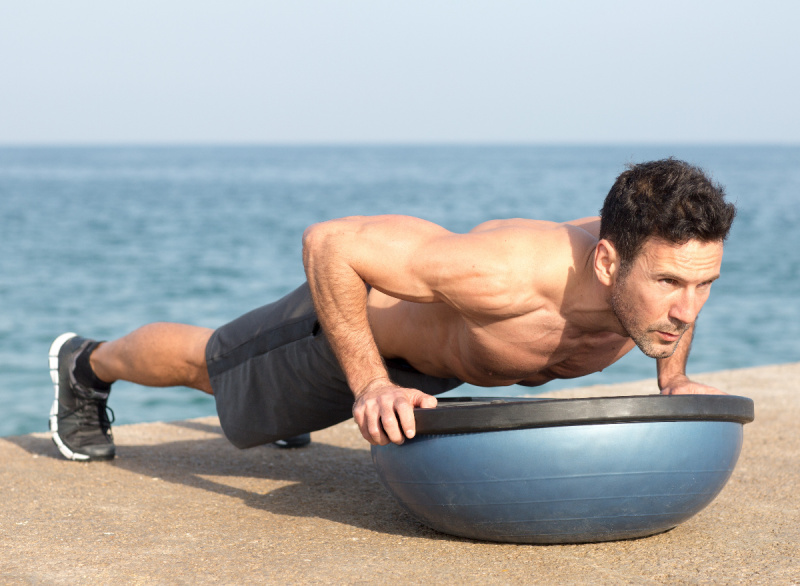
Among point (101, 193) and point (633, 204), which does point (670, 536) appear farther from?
point (101, 193)

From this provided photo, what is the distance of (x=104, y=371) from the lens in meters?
4.01

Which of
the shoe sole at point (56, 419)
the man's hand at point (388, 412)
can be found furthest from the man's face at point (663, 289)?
the shoe sole at point (56, 419)

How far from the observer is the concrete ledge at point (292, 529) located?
2.66 metres

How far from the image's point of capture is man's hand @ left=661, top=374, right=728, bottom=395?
Answer: 3.21 m

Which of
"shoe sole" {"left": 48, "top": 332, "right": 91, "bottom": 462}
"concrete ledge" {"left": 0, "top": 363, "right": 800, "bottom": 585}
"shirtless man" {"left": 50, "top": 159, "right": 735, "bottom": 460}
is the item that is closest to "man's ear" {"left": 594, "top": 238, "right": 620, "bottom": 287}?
"shirtless man" {"left": 50, "top": 159, "right": 735, "bottom": 460}

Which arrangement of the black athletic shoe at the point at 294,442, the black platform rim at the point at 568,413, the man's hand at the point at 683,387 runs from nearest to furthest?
the black platform rim at the point at 568,413 < the man's hand at the point at 683,387 < the black athletic shoe at the point at 294,442

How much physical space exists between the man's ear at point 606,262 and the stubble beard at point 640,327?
1.4 inches

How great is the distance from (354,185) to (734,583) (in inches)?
1894

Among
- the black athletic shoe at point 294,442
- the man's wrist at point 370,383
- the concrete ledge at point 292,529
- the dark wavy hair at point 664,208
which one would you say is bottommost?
the black athletic shoe at point 294,442

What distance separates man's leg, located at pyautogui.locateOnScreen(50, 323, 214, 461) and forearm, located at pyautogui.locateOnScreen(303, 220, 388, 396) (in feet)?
3.24

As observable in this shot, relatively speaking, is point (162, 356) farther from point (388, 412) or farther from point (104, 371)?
point (388, 412)

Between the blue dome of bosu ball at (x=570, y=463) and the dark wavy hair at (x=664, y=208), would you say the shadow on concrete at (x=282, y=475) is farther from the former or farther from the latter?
the dark wavy hair at (x=664, y=208)

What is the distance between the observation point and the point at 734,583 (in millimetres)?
2555

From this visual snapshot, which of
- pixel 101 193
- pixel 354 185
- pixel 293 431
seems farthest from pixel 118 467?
pixel 354 185
